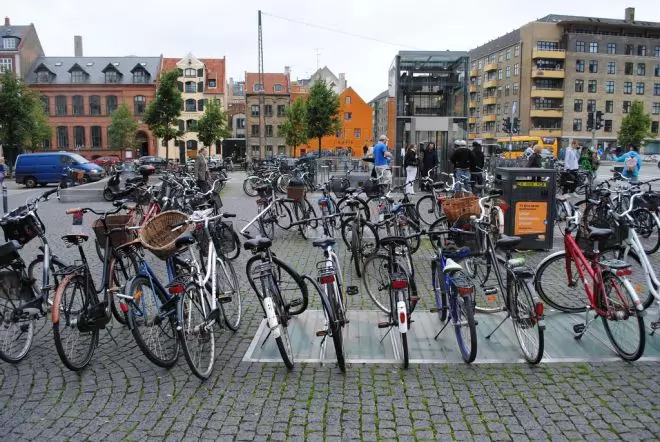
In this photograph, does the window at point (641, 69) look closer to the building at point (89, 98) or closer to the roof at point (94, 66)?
the roof at point (94, 66)

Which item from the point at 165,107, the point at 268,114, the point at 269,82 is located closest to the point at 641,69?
the point at 269,82

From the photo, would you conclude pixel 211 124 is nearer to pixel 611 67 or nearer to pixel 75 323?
pixel 75 323

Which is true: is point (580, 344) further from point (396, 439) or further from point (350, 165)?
point (350, 165)

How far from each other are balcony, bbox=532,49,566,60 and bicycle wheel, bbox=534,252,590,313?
79.4m

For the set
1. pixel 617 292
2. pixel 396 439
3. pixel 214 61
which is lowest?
pixel 396 439

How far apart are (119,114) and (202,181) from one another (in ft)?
157

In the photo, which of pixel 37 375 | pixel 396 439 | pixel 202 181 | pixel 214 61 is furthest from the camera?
pixel 214 61

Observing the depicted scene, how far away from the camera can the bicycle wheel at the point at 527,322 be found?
15.8 feet

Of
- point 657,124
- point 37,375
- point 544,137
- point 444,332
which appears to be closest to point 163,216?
point 37,375

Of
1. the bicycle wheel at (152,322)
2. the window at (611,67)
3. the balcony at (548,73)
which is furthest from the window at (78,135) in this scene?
the bicycle wheel at (152,322)

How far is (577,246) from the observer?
5746 millimetres

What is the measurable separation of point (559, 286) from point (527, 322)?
5.37 feet

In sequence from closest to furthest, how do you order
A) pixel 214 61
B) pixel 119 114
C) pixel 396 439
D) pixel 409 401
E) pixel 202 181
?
pixel 396 439
pixel 409 401
pixel 202 181
pixel 119 114
pixel 214 61

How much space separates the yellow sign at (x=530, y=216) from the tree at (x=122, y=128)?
188ft
